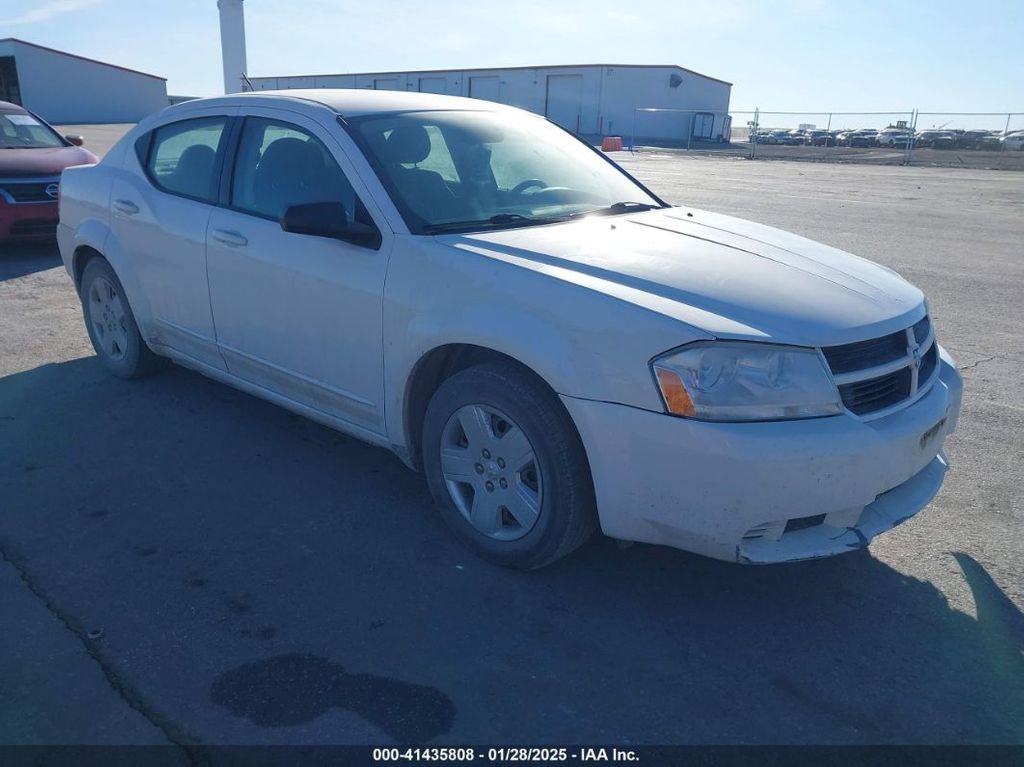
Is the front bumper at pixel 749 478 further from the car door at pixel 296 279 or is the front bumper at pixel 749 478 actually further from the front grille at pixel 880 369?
the car door at pixel 296 279

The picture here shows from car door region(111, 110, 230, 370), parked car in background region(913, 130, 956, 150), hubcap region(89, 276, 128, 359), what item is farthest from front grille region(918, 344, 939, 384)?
parked car in background region(913, 130, 956, 150)

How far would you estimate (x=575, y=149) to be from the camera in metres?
4.63

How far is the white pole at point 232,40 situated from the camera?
140 ft

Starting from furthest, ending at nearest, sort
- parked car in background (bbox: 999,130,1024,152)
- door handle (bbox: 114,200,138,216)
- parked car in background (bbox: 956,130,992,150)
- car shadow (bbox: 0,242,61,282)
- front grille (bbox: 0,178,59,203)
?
parked car in background (bbox: 956,130,992,150), parked car in background (bbox: 999,130,1024,152), front grille (bbox: 0,178,59,203), car shadow (bbox: 0,242,61,282), door handle (bbox: 114,200,138,216)

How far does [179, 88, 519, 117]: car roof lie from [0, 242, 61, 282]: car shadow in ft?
16.6

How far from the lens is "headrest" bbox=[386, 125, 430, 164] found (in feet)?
12.4

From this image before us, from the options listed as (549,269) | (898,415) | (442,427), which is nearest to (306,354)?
(442,427)

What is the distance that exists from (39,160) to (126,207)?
5.63m

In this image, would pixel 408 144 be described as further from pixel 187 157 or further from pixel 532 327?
pixel 187 157

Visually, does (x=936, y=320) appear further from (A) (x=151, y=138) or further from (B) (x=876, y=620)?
(A) (x=151, y=138)

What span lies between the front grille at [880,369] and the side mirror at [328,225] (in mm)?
1833

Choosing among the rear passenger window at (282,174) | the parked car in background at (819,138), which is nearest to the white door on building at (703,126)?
the parked car in background at (819,138)

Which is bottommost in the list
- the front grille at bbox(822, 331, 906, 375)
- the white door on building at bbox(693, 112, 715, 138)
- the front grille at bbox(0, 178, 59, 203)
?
the front grille at bbox(822, 331, 906, 375)

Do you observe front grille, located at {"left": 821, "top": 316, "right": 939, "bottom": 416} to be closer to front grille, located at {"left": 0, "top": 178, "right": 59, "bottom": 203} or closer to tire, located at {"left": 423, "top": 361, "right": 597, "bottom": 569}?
tire, located at {"left": 423, "top": 361, "right": 597, "bottom": 569}
